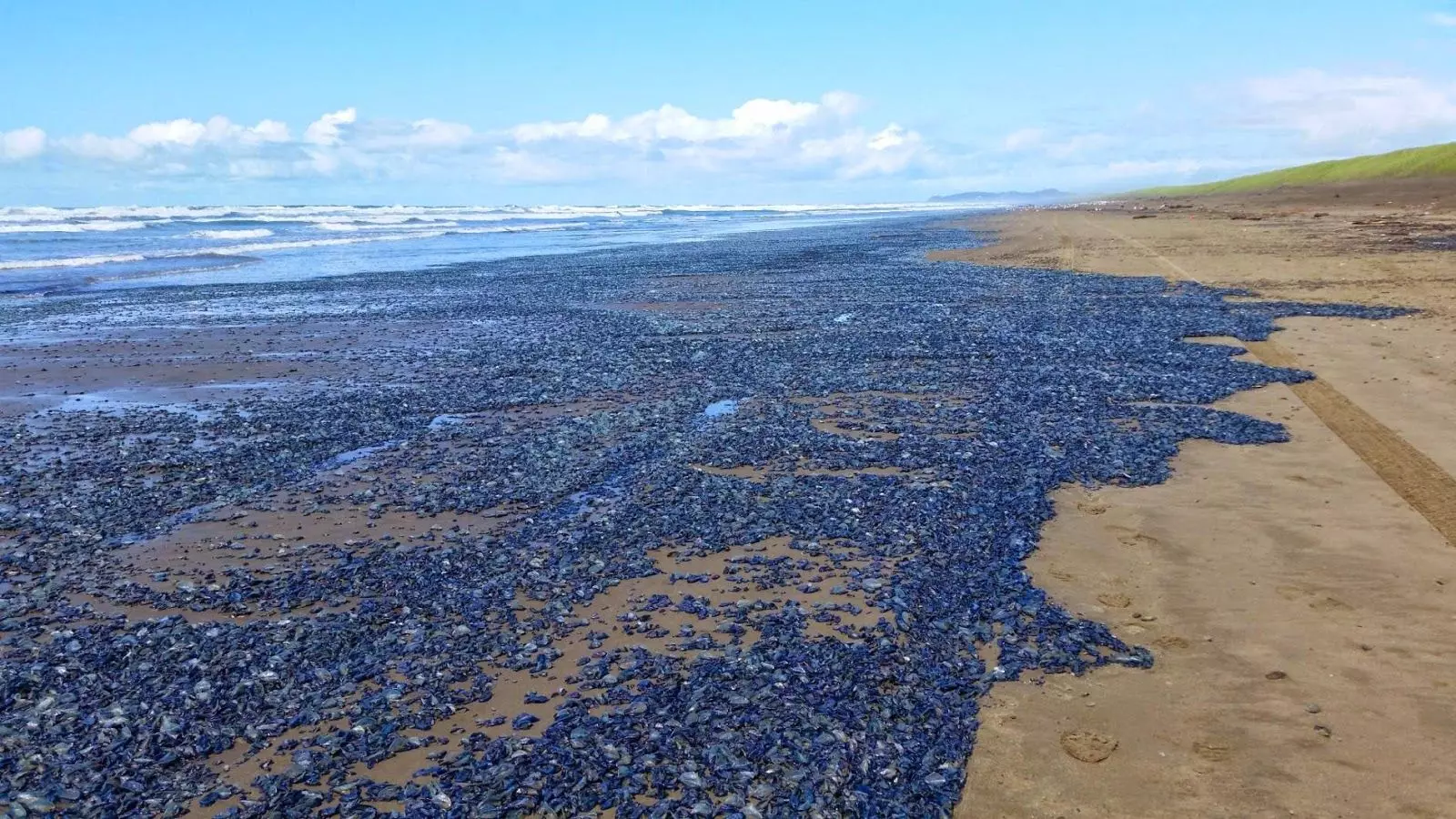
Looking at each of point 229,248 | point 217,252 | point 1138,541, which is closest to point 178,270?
point 217,252

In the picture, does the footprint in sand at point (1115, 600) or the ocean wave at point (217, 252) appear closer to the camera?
the footprint in sand at point (1115, 600)

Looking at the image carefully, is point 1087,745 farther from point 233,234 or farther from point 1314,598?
point 233,234

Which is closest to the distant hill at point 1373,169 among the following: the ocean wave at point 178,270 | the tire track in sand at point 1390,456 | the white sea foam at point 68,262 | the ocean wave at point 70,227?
the tire track in sand at point 1390,456

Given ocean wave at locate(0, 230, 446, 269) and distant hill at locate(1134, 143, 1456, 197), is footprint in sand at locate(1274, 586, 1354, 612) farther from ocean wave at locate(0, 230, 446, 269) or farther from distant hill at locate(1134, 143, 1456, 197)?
distant hill at locate(1134, 143, 1456, 197)

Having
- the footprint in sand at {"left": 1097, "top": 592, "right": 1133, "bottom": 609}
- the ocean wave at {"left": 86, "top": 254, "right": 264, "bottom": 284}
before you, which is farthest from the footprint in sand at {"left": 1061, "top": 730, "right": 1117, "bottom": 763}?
the ocean wave at {"left": 86, "top": 254, "right": 264, "bottom": 284}

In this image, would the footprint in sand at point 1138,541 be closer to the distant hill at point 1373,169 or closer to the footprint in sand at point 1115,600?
the footprint in sand at point 1115,600
